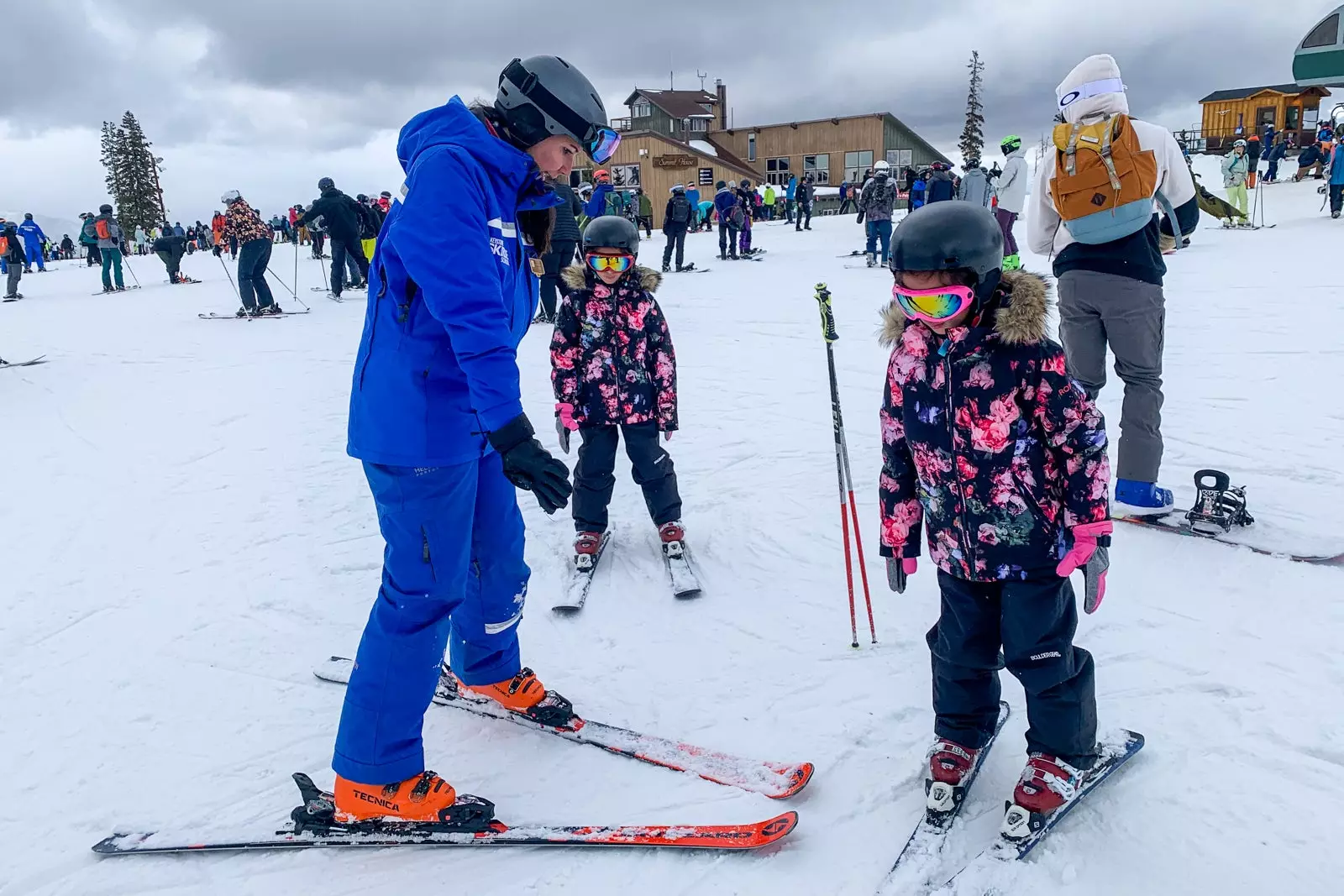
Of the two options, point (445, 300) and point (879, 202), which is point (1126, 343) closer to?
point (445, 300)

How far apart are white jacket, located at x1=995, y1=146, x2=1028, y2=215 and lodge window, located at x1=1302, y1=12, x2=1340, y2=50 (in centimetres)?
469

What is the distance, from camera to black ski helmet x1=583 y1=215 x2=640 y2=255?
3871 millimetres

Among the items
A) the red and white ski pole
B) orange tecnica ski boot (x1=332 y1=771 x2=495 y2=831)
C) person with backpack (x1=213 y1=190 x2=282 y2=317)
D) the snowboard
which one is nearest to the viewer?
orange tecnica ski boot (x1=332 y1=771 x2=495 y2=831)

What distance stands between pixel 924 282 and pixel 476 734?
212 cm

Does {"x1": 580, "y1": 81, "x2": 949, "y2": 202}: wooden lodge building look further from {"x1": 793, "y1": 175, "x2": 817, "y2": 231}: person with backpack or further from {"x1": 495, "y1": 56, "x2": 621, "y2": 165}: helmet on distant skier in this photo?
{"x1": 495, "y1": 56, "x2": 621, "y2": 165}: helmet on distant skier

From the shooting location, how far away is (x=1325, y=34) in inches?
483

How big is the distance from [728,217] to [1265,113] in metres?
35.5

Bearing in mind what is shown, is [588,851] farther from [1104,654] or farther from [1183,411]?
[1183,411]

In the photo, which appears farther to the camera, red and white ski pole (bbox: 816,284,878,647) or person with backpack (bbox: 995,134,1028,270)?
person with backpack (bbox: 995,134,1028,270)

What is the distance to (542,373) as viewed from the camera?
863 cm

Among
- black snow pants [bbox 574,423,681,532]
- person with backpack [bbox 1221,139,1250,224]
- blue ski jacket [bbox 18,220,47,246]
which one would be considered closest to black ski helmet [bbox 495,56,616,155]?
black snow pants [bbox 574,423,681,532]

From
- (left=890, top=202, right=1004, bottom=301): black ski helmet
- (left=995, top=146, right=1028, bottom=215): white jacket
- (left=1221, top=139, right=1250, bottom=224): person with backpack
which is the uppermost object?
(left=1221, top=139, right=1250, bottom=224): person with backpack

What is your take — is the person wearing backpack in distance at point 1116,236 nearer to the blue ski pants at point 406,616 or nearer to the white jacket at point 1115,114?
the white jacket at point 1115,114

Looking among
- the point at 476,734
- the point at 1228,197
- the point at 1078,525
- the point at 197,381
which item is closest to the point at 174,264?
the point at 197,381
